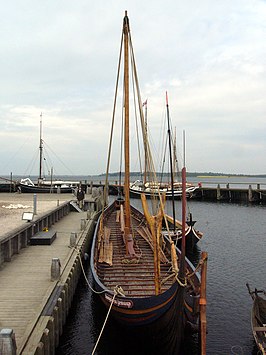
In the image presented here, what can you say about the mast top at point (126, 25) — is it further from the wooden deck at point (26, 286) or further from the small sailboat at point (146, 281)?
the wooden deck at point (26, 286)

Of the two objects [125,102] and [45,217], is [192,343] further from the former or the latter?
[45,217]

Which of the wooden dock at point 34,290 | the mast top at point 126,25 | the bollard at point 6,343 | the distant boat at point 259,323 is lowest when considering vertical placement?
the distant boat at point 259,323

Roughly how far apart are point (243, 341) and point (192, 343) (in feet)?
7.66

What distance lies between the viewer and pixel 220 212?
57.3 metres

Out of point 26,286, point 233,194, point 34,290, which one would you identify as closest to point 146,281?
point 34,290

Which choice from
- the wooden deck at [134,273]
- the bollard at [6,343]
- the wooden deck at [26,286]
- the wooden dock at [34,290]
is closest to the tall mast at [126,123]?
the wooden deck at [134,273]

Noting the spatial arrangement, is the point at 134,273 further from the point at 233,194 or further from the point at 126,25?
the point at 233,194

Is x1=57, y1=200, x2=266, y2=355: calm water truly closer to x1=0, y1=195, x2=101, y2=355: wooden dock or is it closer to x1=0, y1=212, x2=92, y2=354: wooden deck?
x1=0, y1=195, x2=101, y2=355: wooden dock

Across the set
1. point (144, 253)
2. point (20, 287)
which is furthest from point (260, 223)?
point (20, 287)

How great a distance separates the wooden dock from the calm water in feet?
3.64

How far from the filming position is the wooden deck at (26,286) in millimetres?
10227

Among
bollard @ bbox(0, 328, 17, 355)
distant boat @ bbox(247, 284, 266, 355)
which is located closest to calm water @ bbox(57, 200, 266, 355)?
distant boat @ bbox(247, 284, 266, 355)

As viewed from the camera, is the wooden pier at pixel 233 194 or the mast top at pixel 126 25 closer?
the mast top at pixel 126 25

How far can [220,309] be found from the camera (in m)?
17.0
